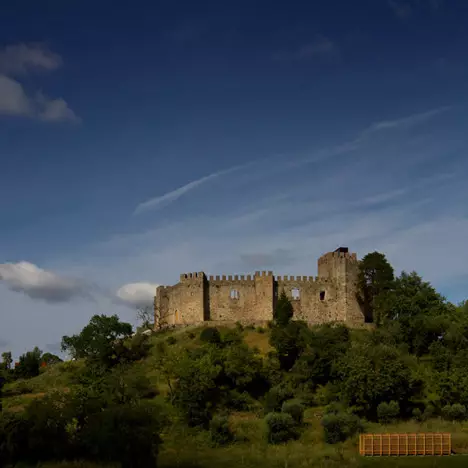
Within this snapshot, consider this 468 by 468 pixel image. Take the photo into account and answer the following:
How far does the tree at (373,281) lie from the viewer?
216 feet

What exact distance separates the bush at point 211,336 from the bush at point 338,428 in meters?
18.9

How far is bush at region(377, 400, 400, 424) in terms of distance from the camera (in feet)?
147

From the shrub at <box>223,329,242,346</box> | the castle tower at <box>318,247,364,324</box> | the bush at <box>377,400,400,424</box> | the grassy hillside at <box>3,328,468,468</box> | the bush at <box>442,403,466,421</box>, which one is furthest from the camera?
the castle tower at <box>318,247,364,324</box>

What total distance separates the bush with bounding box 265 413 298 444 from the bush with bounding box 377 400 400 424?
632 centimetres

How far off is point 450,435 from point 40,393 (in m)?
34.3

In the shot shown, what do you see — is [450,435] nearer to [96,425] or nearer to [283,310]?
[96,425]

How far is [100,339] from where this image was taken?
206 ft

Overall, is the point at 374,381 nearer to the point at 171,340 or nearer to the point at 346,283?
the point at 346,283

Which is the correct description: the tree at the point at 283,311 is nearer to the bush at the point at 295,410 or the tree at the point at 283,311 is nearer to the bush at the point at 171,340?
the bush at the point at 171,340

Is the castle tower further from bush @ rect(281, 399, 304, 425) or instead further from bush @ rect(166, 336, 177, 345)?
bush @ rect(281, 399, 304, 425)

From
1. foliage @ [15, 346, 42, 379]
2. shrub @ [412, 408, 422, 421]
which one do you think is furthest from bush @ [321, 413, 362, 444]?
foliage @ [15, 346, 42, 379]

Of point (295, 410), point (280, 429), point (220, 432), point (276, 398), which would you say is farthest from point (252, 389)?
point (280, 429)

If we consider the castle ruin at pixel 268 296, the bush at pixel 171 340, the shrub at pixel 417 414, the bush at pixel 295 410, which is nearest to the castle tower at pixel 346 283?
the castle ruin at pixel 268 296

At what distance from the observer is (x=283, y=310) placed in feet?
217
